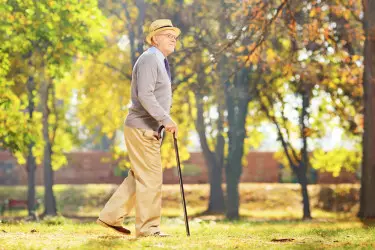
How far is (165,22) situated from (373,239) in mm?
3199

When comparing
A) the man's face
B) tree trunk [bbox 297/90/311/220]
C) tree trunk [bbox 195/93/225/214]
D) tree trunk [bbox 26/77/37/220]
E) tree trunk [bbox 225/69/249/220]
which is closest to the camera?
the man's face

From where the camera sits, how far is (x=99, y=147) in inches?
2393

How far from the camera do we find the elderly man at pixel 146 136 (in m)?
8.65

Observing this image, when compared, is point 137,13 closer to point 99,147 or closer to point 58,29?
point 58,29

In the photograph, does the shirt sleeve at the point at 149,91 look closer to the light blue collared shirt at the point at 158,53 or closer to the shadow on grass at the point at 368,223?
the light blue collared shirt at the point at 158,53

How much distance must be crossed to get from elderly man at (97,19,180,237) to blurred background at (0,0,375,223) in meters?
5.83

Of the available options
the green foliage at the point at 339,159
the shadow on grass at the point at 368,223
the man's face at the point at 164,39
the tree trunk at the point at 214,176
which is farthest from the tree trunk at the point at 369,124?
the green foliage at the point at 339,159

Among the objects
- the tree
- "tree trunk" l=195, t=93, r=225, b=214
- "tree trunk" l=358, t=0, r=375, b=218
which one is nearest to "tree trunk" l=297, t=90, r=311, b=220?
"tree trunk" l=195, t=93, r=225, b=214

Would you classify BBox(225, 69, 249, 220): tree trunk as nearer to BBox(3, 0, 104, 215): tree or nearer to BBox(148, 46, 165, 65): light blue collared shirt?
BBox(3, 0, 104, 215): tree

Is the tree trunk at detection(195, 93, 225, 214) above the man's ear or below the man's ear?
below

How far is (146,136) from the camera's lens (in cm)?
872

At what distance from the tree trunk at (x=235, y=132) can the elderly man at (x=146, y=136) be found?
53.0ft

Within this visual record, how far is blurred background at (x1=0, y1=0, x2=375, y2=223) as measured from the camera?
655 inches

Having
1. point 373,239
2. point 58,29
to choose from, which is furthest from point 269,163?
point 373,239
